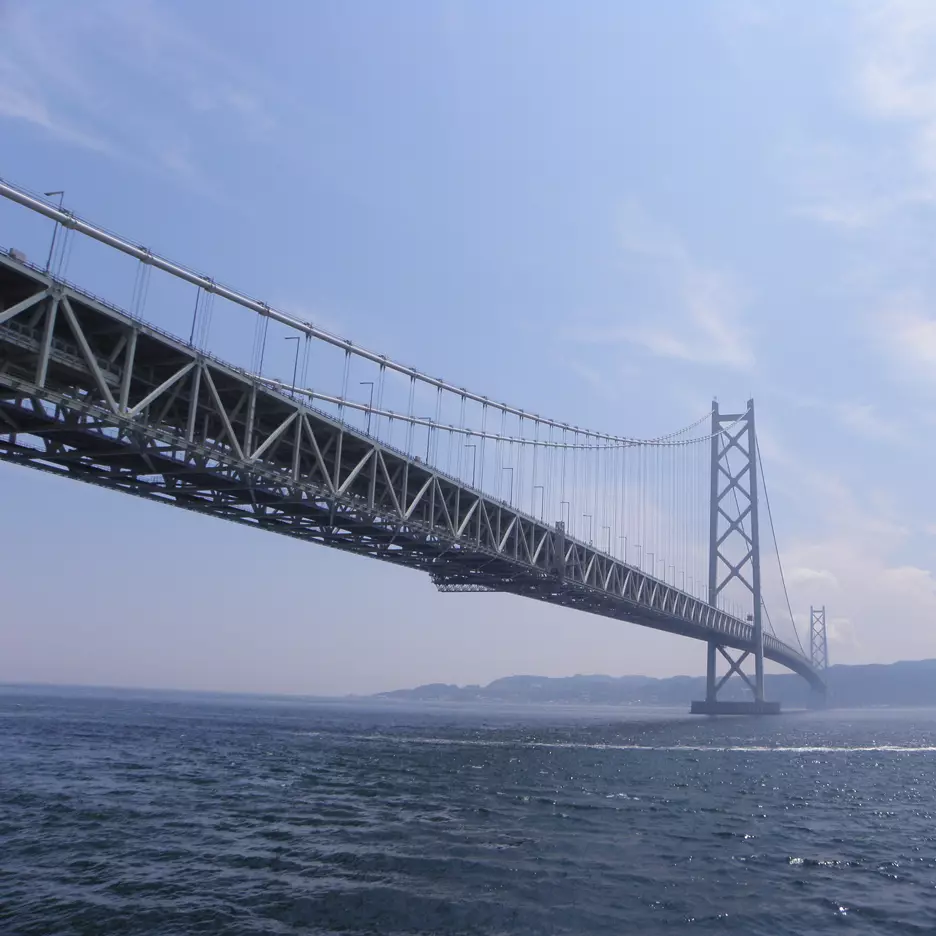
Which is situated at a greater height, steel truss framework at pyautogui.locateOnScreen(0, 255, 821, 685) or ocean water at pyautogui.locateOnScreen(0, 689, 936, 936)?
steel truss framework at pyautogui.locateOnScreen(0, 255, 821, 685)

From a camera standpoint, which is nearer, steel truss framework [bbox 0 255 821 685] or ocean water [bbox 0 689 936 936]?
ocean water [bbox 0 689 936 936]

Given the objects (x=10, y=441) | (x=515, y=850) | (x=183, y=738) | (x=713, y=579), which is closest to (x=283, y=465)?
(x=10, y=441)

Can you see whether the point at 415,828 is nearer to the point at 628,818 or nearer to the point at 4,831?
the point at 628,818

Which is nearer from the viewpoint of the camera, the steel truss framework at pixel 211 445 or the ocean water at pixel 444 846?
the ocean water at pixel 444 846

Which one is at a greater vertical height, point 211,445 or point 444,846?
point 211,445

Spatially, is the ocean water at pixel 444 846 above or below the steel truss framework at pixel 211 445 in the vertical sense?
below
